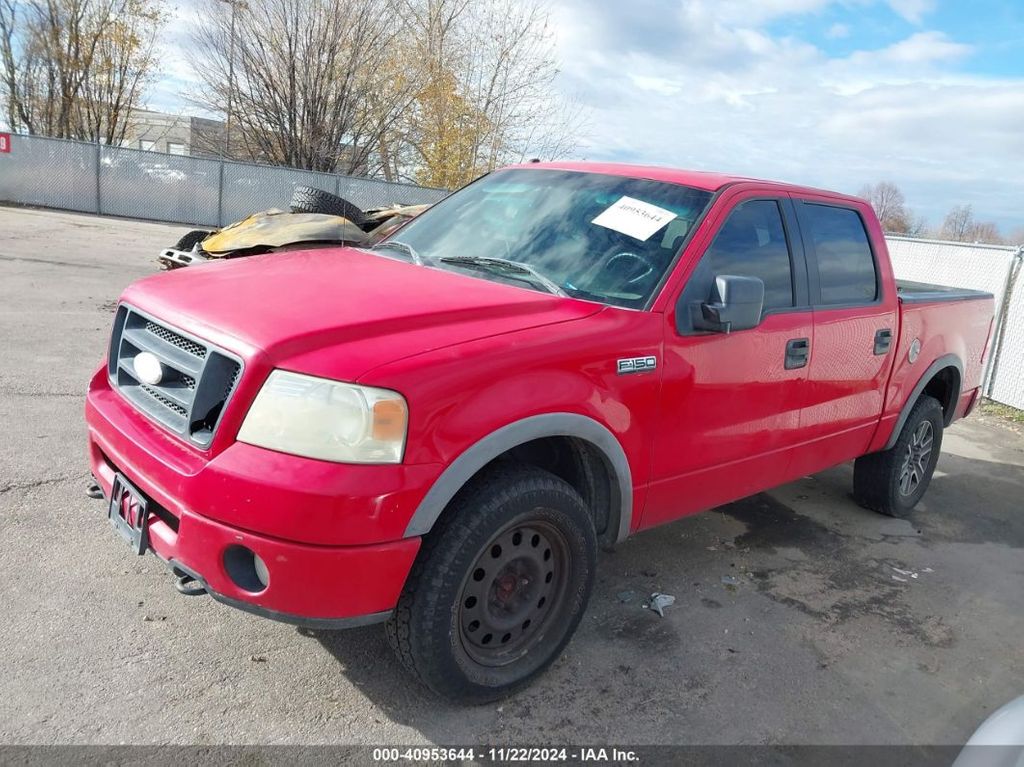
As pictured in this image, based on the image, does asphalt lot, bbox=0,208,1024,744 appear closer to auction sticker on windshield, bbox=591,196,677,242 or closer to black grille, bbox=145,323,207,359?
black grille, bbox=145,323,207,359

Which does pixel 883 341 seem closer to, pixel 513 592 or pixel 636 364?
pixel 636 364

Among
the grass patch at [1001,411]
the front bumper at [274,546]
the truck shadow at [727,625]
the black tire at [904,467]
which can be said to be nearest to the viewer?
the front bumper at [274,546]

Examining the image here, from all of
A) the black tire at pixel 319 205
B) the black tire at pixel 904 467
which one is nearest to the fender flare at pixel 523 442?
the black tire at pixel 904 467

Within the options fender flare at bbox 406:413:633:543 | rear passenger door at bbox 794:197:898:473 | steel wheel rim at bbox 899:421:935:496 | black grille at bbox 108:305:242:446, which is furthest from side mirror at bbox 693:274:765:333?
steel wheel rim at bbox 899:421:935:496

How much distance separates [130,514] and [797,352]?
2901mm

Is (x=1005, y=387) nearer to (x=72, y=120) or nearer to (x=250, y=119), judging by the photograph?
(x=250, y=119)

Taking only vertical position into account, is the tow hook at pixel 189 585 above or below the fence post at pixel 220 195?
below

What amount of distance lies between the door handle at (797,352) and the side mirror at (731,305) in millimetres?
550

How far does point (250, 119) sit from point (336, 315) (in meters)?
25.3

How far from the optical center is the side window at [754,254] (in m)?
3.35

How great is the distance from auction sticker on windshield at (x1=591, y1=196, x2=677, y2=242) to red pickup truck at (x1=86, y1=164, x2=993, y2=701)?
0.04ft

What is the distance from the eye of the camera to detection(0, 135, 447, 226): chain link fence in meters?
20.8

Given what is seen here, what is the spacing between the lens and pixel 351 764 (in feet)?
8.15

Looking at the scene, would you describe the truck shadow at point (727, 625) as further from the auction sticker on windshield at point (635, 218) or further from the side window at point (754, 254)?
the auction sticker on windshield at point (635, 218)
